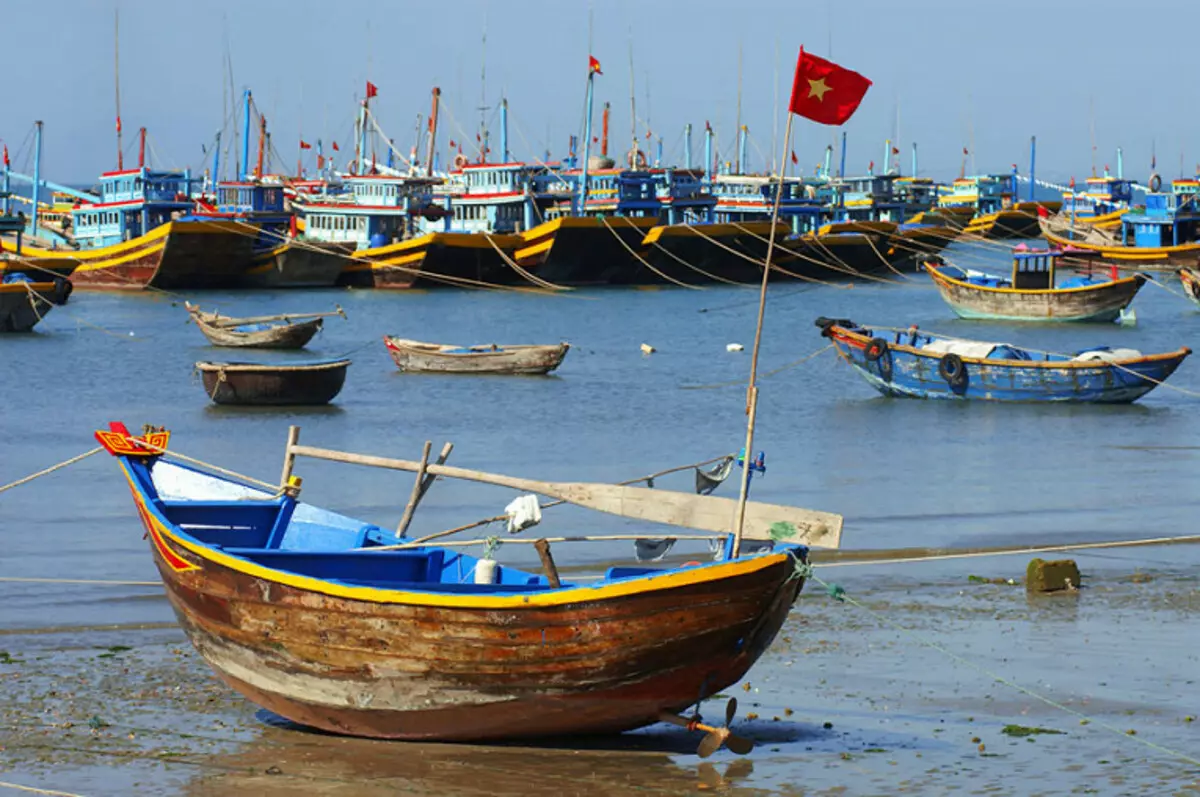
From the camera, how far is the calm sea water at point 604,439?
17.7 meters

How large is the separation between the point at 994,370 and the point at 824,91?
21196 millimetres

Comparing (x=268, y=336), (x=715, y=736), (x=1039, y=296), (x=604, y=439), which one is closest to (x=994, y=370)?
(x=604, y=439)

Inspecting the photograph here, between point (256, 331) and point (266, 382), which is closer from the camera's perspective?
point (266, 382)

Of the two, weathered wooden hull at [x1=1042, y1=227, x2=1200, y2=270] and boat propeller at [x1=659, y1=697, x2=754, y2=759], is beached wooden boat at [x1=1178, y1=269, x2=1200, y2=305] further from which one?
boat propeller at [x1=659, y1=697, x2=754, y2=759]

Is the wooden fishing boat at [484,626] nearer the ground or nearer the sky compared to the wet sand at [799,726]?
nearer the sky

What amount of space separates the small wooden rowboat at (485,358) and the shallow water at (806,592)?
842 mm

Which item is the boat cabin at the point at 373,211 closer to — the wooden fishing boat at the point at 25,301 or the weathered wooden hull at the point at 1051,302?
the wooden fishing boat at the point at 25,301

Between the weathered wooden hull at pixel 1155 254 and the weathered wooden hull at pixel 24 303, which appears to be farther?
the weathered wooden hull at pixel 1155 254

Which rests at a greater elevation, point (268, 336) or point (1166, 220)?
point (1166, 220)

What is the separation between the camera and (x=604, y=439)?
27.4 metres

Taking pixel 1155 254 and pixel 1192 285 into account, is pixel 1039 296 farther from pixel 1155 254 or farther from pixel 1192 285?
pixel 1155 254

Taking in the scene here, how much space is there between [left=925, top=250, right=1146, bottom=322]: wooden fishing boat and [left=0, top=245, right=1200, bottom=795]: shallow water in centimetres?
993

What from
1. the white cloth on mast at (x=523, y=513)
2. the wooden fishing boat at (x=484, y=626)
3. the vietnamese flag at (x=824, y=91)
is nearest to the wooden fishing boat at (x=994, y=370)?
the vietnamese flag at (x=824, y=91)

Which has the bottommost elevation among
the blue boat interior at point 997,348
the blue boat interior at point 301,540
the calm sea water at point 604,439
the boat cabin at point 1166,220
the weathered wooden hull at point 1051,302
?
the calm sea water at point 604,439
